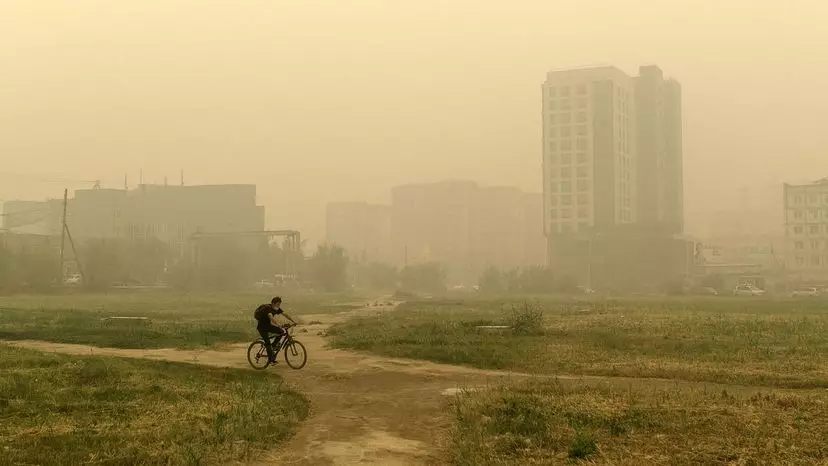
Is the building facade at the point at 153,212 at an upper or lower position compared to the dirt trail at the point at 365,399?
upper

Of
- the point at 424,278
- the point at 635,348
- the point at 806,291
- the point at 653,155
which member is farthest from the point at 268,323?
the point at 653,155

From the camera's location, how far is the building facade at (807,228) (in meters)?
143

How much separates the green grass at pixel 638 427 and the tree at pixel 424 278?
124 metres

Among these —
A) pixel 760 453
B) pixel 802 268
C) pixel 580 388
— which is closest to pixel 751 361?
pixel 580 388

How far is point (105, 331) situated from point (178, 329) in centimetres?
333

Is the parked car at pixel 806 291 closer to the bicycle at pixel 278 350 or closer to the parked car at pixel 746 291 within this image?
the parked car at pixel 746 291

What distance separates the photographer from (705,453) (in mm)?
10672

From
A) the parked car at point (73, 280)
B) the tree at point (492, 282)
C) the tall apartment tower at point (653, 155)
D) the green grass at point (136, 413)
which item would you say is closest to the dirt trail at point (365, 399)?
the green grass at point (136, 413)

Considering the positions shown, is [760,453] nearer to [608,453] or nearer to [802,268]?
[608,453]

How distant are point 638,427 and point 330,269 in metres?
116

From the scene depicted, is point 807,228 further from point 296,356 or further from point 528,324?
point 296,356

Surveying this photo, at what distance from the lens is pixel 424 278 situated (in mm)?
141000

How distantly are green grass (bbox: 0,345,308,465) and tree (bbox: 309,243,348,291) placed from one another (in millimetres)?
106555

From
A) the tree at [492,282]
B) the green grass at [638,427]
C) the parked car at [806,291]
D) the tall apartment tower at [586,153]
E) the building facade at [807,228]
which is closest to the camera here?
the green grass at [638,427]
